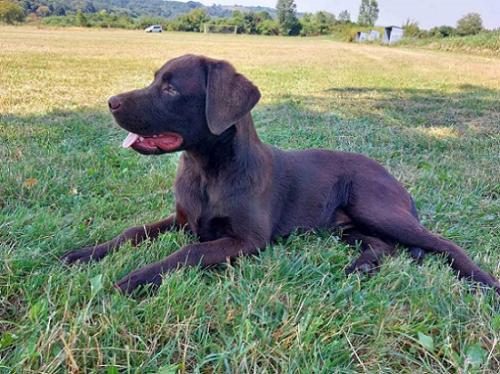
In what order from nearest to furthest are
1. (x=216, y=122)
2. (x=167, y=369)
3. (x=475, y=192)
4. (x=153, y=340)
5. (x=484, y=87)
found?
(x=167, y=369) < (x=153, y=340) < (x=216, y=122) < (x=475, y=192) < (x=484, y=87)

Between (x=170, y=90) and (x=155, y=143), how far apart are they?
28 centimetres

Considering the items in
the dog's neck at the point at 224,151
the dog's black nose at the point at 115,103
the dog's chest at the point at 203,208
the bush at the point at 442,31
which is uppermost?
the bush at the point at 442,31

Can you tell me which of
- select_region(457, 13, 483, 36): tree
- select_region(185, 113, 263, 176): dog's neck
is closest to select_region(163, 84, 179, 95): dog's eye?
select_region(185, 113, 263, 176): dog's neck

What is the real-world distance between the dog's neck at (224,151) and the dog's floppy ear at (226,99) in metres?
0.15

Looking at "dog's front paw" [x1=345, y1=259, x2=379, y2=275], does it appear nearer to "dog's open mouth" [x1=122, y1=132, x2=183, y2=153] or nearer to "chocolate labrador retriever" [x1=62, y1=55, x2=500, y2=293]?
"chocolate labrador retriever" [x1=62, y1=55, x2=500, y2=293]

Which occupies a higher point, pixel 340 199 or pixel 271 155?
pixel 271 155

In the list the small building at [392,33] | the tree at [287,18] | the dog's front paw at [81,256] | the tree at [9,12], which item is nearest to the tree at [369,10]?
the tree at [287,18]

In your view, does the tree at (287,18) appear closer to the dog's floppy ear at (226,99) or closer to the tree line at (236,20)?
the tree line at (236,20)

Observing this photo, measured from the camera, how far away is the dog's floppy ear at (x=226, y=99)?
2311mm

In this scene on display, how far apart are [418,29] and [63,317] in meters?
56.2

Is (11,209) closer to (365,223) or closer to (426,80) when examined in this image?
(365,223)

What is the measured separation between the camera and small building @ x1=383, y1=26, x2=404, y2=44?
154 ft

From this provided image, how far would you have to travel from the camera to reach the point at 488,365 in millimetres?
1730

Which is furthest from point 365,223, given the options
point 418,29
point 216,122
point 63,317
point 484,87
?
point 418,29
